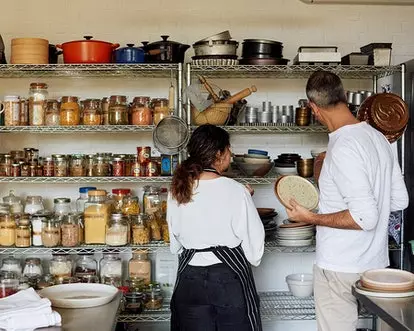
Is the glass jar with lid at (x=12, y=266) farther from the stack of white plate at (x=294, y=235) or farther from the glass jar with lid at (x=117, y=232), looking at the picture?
the stack of white plate at (x=294, y=235)

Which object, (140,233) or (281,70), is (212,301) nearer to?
(140,233)

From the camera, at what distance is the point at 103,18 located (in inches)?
176

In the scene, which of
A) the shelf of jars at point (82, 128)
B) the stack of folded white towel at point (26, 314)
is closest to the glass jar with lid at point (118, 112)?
the shelf of jars at point (82, 128)

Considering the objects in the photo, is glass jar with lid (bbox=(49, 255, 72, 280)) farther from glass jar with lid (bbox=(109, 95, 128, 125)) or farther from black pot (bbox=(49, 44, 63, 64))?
black pot (bbox=(49, 44, 63, 64))

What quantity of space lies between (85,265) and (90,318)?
1.92 m

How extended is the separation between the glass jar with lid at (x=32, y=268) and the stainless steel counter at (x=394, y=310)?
7.75 ft

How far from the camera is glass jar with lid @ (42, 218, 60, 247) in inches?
158

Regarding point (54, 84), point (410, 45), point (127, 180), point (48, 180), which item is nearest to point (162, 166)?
point (127, 180)

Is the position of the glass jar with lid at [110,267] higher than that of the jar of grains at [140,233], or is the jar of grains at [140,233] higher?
the jar of grains at [140,233]

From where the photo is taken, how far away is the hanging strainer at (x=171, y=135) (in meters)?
3.98

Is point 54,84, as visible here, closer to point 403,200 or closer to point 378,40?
point 378,40

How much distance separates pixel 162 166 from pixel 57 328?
1.94 meters

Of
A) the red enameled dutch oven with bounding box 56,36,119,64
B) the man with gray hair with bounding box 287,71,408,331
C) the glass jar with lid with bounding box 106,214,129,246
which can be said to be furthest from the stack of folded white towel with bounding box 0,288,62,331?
the red enameled dutch oven with bounding box 56,36,119,64

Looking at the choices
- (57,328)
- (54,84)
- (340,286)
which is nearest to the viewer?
(57,328)
